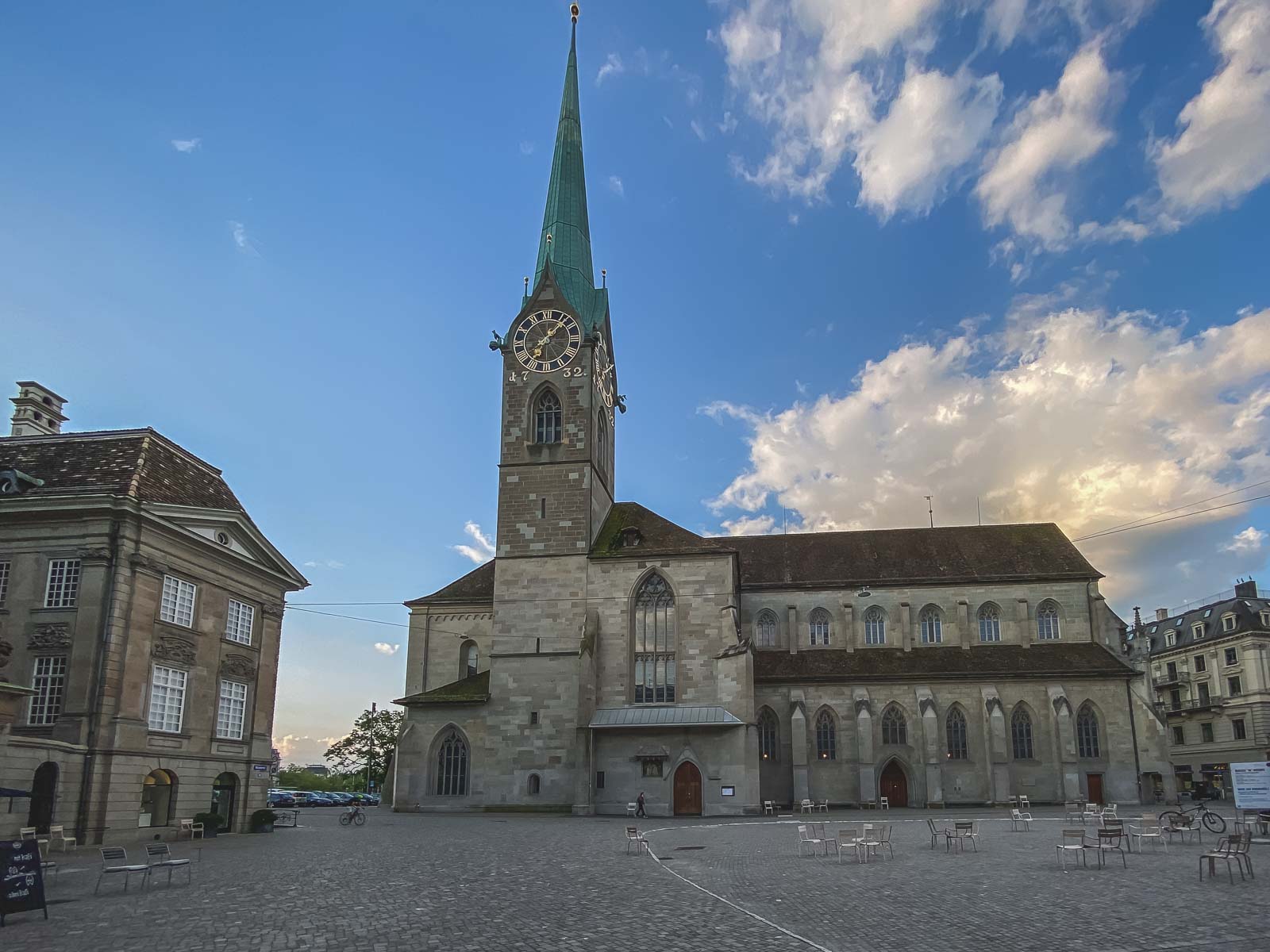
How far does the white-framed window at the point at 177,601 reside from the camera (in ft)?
108

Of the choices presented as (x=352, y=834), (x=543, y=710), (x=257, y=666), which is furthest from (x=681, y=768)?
(x=257, y=666)

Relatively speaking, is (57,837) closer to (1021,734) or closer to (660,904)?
(660,904)

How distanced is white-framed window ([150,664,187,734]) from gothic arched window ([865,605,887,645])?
36390mm

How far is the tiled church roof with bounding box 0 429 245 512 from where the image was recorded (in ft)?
105

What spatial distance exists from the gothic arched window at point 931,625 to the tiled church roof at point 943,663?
0.79 m

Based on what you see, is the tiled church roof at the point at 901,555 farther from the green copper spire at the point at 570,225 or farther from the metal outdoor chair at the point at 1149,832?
the metal outdoor chair at the point at 1149,832

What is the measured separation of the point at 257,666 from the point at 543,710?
14.0 m

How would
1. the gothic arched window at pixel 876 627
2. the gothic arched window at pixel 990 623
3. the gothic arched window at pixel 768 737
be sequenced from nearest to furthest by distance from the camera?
the gothic arched window at pixel 768 737
the gothic arched window at pixel 990 623
the gothic arched window at pixel 876 627

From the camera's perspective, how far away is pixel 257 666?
1496 inches

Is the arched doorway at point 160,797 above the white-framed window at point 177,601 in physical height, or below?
below

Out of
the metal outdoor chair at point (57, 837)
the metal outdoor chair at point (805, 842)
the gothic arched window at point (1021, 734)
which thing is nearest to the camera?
the metal outdoor chair at point (805, 842)

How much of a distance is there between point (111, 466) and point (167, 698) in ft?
26.5

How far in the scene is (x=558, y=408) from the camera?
52438 mm

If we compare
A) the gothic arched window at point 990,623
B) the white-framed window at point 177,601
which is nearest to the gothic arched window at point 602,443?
the gothic arched window at point 990,623
